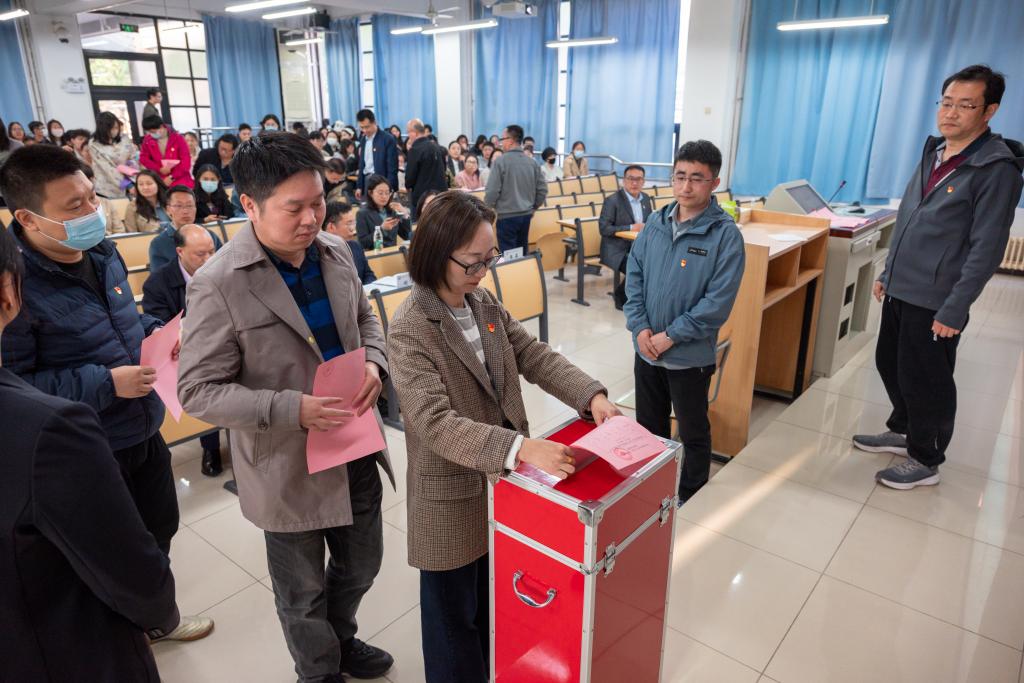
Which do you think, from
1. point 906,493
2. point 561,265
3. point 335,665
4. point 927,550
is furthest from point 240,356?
point 561,265

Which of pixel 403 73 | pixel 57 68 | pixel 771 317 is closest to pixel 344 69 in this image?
pixel 403 73

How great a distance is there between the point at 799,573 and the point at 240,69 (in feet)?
47.5

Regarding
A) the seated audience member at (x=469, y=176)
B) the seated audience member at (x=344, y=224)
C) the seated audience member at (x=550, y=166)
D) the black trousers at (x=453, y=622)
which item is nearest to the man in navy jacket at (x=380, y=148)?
the seated audience member at (x=469, y=176)

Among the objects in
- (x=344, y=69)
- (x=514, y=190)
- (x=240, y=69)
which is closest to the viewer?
(x=514, y=190)

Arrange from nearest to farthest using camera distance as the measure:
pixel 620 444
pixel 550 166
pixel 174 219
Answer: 1. pixel 620 444
2. pixel 174 219
3. pixel 550 166

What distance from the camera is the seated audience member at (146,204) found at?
4723 mm

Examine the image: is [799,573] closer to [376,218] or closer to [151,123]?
[376,218]

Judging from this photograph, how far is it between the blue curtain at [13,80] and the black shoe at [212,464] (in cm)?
952

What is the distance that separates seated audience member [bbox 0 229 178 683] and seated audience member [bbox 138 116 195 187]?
581 cm

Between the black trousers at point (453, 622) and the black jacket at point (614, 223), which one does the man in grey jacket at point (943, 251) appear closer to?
the black trousers at point (453, 622)

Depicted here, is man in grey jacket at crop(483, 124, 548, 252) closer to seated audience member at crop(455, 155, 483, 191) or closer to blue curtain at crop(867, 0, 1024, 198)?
seated audience member at crop(455, 155, 483, 191)

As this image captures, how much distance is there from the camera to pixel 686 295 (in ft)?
8.21

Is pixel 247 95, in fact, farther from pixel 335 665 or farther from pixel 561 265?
pixel 335 665

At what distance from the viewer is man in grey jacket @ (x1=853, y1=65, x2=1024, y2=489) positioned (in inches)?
95.7
